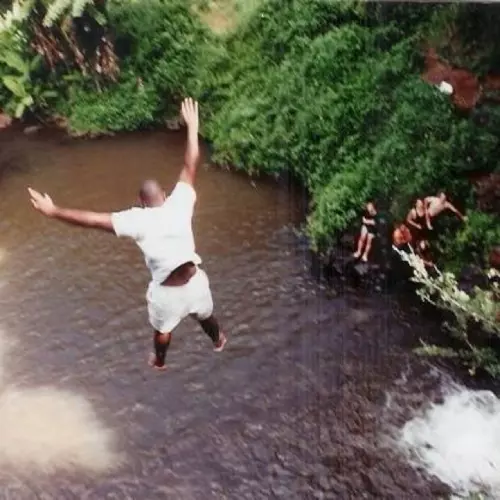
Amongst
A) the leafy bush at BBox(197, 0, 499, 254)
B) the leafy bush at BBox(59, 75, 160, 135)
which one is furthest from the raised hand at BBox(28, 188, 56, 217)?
the leafy bush at BBox(197, 0, 499, 254)

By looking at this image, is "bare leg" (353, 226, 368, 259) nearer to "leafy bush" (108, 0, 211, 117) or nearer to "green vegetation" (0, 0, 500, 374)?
"green vegetation" (0, 0, 500, 374)

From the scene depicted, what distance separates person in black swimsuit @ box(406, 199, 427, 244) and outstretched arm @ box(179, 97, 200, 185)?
70 centimetres

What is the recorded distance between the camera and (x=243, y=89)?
271 cm

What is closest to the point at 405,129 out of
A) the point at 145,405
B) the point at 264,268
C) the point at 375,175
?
the point at 375,175

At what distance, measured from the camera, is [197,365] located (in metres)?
2.46

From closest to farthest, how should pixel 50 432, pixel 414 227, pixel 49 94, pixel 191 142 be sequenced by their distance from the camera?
pixel 50 432
pixel 191 142
pixel 414 227
pixel 49 94

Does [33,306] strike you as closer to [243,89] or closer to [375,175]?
[243,89]

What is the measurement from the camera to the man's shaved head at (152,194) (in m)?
2.42

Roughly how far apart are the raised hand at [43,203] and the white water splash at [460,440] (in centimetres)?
123

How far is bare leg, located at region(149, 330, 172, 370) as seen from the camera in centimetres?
245

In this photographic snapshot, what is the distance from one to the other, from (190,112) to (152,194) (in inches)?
12.4

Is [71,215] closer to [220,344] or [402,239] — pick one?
[220,344]

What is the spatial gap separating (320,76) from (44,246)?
1026 mm

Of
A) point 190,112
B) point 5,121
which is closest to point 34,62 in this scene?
point 5,121
